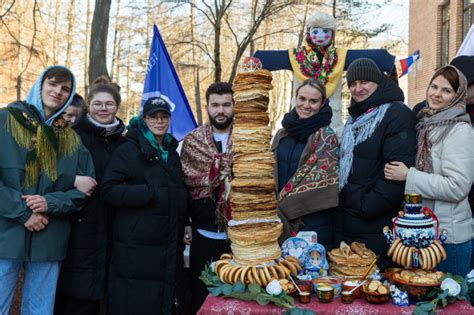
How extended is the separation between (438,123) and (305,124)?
2.65 feet

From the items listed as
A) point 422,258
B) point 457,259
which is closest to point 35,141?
point 422,258

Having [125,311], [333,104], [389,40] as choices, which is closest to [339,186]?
[125,311]

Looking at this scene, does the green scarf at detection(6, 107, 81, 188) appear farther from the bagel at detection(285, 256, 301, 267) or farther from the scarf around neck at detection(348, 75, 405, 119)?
the scarf around neck at detection(348, 75, 405, 119)

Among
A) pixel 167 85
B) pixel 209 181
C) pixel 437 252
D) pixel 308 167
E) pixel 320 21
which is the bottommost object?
pixel 437 252

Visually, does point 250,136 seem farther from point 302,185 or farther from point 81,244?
point 81,244

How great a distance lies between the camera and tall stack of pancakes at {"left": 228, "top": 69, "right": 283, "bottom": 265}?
8.65ft

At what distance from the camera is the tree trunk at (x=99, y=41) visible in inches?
294

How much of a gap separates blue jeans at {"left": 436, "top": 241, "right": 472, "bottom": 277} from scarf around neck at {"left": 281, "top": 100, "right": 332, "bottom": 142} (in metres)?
1.07

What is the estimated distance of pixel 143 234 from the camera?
3172 millimetres

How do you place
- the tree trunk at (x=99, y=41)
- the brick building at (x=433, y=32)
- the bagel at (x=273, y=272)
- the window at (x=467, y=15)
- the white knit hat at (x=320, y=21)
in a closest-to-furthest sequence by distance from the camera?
the bagel at (x=273, y=272) → the white knit hat at (x=320, y=21) → the tree trunk at (x=99, y=41) → the window at (x=467, y=15) → the brick building at (x=433, y=32)

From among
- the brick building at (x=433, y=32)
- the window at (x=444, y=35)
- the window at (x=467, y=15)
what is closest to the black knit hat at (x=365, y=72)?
the brick building at (x=433, y=32)

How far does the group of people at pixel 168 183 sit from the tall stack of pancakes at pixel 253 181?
0.33 metres

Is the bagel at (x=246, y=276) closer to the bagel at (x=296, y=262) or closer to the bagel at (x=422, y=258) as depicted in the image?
the bagel at (x=296, y=262)

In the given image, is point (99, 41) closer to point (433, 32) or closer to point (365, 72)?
point (365, 72)
